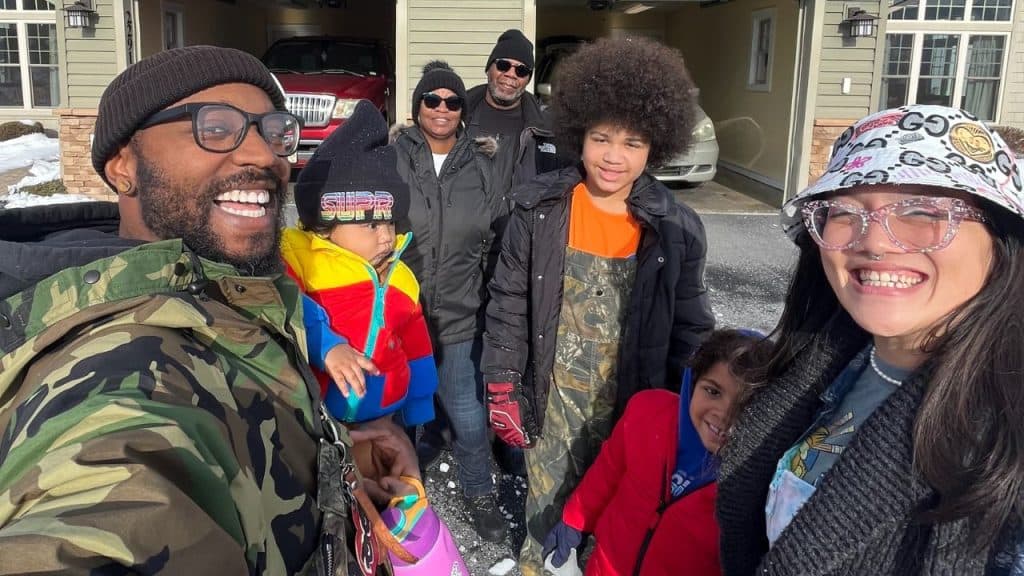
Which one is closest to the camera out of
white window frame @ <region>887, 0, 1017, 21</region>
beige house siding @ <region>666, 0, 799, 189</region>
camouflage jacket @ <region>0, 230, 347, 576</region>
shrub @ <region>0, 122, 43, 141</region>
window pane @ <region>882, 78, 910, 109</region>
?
camouflage jacket @ <region>0, 230, 347, 576</region>

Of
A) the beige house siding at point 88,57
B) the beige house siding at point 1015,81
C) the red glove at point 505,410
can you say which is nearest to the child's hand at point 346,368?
the red glove at point 505,410

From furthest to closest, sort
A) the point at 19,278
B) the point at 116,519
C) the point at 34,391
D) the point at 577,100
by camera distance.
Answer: the point at 577,100 → the point at 19,278 → the point at 34,391 → the point at 116,519

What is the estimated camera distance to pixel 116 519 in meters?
0.75

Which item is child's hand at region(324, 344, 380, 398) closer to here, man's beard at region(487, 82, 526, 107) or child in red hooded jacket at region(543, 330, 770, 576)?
child in red hooded jacket at region(543, 330, 770, 576)

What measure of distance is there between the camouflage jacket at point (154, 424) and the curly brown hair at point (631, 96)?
166 centimetres

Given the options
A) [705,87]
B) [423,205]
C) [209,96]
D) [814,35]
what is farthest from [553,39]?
[209,96]

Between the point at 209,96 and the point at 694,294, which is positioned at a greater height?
the point at 209,96

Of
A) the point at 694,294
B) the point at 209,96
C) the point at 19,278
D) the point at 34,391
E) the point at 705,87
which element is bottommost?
the point at 694,294

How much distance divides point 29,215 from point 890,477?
1.58m

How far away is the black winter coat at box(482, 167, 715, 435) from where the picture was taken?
2.40 metres

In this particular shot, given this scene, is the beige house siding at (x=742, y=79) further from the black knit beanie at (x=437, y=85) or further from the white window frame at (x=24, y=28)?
the white window frame at (x=24, y=28)

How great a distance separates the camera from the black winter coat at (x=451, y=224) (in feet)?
10.2

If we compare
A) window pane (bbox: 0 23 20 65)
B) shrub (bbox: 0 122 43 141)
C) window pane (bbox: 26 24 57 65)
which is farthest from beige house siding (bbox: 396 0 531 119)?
window pane (bbox: 0 23 20 65)

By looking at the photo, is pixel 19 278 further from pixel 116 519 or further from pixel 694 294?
pixel 694 294
